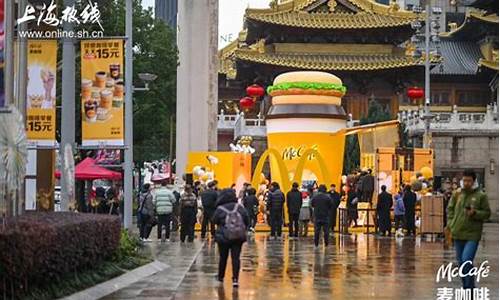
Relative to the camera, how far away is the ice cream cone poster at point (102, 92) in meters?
19.1

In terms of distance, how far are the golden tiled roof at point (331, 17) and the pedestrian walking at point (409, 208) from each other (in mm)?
32213

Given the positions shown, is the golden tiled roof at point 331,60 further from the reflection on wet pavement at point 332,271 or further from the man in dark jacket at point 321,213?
the man in dark jacket at point 321,213

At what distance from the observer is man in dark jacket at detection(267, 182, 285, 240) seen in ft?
93.6

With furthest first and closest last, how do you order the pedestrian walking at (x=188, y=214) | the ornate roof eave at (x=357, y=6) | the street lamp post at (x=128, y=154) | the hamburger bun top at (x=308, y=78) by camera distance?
the ornate roof eave at (x=357, y=6) < the hamburger bun top at (x=308, y=78) < the pedestrian walking at (x=188, y=214) < the street lamp post at (x=128, y=154)

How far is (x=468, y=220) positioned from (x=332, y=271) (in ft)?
19.0

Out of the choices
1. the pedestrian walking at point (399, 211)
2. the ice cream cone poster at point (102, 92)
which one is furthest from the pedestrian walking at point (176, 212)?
the ice cream cone poster at point (102, 92)

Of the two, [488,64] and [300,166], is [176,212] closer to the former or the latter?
[300,166]

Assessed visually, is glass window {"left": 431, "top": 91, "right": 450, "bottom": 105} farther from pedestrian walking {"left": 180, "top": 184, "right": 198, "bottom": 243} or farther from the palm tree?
the palm tree

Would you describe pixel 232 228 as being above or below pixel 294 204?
above

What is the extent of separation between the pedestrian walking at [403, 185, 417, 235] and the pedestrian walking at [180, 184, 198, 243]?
6.65m

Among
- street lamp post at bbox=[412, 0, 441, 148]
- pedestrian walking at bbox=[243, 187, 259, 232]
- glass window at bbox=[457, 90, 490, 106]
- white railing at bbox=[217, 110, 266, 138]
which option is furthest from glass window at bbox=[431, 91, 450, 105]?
pedestrian walking at bbox=[243, 187, 259, 232]

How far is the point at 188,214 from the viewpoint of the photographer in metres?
26.7

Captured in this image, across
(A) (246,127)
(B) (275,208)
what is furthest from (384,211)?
(A) (246,127)

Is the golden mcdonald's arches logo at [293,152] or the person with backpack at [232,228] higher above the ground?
the golden mcdonald's arches logo at [293,152]
